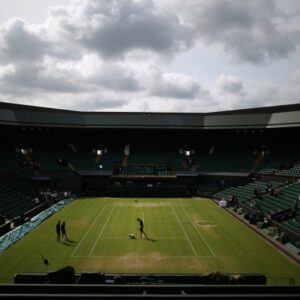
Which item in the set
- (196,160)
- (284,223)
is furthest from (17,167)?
(284,223)

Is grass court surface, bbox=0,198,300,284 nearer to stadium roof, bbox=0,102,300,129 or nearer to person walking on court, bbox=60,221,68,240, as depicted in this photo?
person walking on court, bbox=60,221,68,240

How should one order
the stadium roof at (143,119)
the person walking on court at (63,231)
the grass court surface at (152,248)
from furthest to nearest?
the stadium roof at (143,119) → the person walking on court at (63,231) → the grass court surface at (152,248)

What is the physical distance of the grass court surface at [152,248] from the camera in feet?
60.5

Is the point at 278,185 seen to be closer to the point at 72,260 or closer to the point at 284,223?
the point at 284,223

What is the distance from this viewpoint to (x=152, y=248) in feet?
73.0

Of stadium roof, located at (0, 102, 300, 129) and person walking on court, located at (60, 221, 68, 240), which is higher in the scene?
stadium roof, located at (0, 102, 300, 129)

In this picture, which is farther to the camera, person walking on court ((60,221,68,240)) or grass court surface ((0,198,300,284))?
person walking on court ((60,221,68,240))

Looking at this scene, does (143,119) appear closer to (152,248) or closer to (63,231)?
(63,231)

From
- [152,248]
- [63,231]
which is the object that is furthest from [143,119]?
[152,248]

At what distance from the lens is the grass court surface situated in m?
18.5

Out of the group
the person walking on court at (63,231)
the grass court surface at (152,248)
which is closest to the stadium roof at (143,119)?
the grass court surface at (152,248)

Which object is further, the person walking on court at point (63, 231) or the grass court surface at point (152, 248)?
the person walking on court at point (63, 231)

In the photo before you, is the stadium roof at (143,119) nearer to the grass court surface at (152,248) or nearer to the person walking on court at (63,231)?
the grass court surface at (152,248)

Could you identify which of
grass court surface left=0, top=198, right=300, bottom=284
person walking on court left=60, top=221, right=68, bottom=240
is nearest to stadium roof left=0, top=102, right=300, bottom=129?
grass court surface left=0, top=198, right=300, bottom=284
